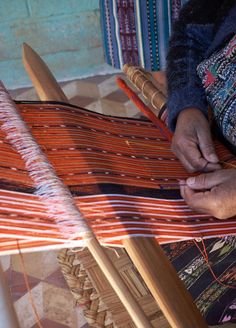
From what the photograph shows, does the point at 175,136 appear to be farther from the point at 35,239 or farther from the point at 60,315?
the point at 60,315

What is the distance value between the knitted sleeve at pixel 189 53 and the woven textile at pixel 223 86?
1.6 inches

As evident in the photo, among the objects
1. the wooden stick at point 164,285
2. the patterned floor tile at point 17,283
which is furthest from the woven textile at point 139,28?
the wooden stick at point 164,285

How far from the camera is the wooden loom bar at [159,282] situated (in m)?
0.83

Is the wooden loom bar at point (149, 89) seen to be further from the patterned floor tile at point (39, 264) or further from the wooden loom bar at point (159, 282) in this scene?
the patterned floor tile at point (39, 264)

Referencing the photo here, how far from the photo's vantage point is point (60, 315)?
1.89m

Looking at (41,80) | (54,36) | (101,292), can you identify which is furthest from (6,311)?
(54,36)

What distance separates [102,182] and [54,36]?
7.30 ft

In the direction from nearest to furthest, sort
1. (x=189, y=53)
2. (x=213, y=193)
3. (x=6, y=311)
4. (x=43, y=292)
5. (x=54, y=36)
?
(x=6, y=311)
(x=213, y=193)
(x=189, y=53)
(x=43, y=292)
(x=54, y=36)

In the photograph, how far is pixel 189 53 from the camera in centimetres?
139

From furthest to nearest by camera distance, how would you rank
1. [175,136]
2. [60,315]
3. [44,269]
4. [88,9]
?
[88,9] → [44,269] → [60,315] → [175,136]

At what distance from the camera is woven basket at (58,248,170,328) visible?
122 centimetres

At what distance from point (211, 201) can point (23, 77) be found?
2.41 m

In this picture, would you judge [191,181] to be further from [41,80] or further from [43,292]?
[43,292]

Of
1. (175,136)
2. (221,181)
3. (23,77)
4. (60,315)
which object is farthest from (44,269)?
(23,77)
